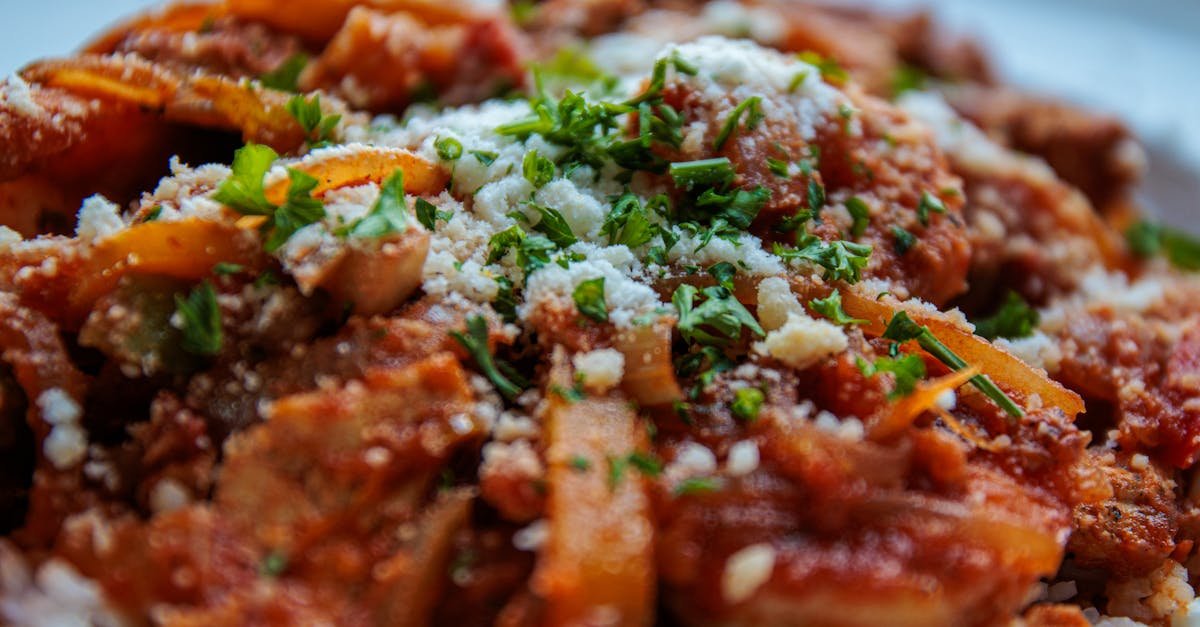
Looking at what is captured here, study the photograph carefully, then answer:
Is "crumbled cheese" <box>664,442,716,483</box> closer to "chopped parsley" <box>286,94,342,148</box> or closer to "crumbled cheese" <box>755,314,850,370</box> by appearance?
"crumbled cheese" <box>755,314,850,370</box>

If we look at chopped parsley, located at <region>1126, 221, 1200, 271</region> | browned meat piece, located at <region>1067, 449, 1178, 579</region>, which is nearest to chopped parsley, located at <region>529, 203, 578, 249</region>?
browned meat piece, located at <region>1067, 449, 1178, 579</region>

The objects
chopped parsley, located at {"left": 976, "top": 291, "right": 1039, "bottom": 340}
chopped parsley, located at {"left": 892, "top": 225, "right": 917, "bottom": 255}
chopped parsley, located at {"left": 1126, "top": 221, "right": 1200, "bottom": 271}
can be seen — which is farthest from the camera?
chopped parsley, located at {"left": 1126, "top": 221, "right": 1200, "bottom": 271}

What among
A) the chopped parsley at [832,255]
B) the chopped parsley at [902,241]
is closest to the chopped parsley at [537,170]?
the chopped parsley at [832,255]

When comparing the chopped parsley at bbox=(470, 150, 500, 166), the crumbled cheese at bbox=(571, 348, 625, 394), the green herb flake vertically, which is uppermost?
the green herb flake

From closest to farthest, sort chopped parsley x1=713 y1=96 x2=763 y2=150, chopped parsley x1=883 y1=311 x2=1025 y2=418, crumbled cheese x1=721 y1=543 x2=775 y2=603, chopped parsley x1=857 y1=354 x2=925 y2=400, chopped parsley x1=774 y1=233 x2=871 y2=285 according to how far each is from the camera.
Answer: crumbled cheese x1=721 y1=543 x2=775 y2=603
chopped parsley x1=857 y1=354 x2=925 y2=400
chopped parsley x1=883 y1=311 x2=1025 y2=418
chopped parsley x1=774 y1=233 x2=871 y2=285
chopped parsley x1=713 y1=96 x2=763 y2=150

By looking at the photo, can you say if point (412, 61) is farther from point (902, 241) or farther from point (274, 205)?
point (902, 241)

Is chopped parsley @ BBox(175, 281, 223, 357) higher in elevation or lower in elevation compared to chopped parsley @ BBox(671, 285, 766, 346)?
higher

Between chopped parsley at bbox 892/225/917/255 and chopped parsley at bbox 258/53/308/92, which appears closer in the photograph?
chopped parsley at bbox 892/225/917/255
